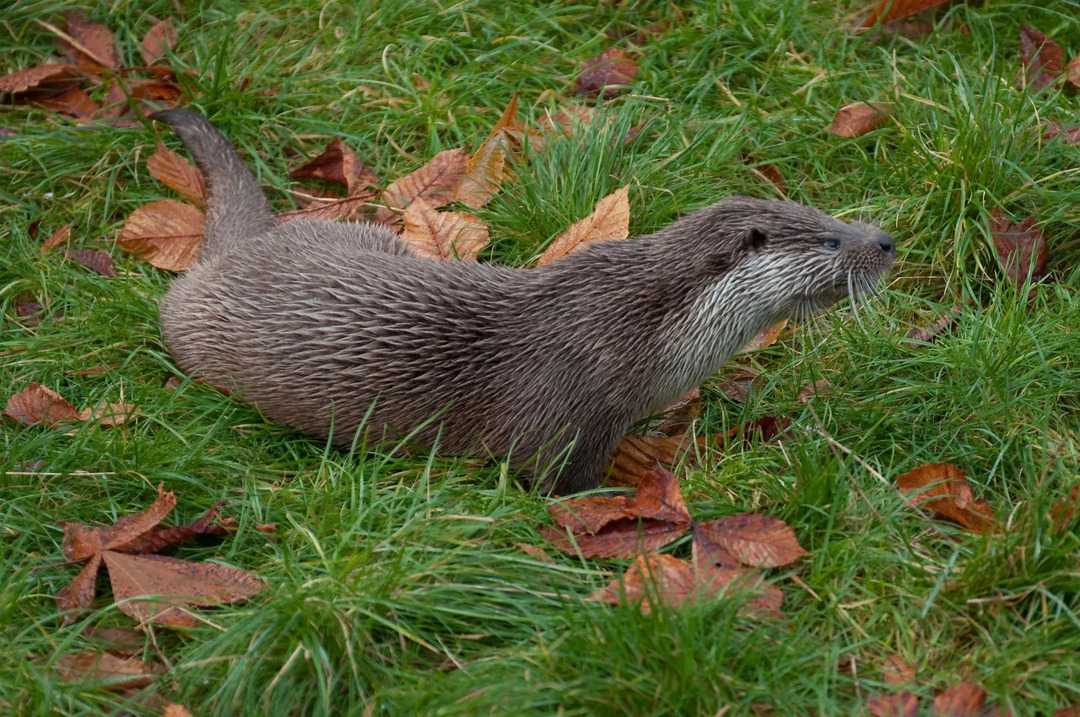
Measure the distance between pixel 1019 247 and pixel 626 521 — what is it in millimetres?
1576

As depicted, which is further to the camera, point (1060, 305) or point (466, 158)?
point (466, 158)

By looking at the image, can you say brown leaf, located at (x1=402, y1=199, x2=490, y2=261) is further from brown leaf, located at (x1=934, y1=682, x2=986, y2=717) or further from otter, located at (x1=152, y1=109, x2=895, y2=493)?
brown leaf, located at (x1=934, y1=682, x2=986, y2=717)

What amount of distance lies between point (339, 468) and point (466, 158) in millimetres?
1389

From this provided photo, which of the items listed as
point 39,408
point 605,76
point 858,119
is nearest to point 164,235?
point 39,408

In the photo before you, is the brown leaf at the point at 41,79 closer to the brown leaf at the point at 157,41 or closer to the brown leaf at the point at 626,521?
the brown leaf at the point at 157,41

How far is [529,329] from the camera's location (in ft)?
10.5

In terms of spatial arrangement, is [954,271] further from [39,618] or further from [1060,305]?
[39,618]

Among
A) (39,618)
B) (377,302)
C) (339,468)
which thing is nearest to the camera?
(39,618)

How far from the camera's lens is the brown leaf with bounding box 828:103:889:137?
393cm

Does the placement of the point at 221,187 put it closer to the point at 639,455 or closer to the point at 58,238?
the point at 58,238

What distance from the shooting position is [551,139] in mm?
3881

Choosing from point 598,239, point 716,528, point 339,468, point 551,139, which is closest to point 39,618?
point 339,468

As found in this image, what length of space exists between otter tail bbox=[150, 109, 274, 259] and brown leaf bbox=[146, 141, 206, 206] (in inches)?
4.2

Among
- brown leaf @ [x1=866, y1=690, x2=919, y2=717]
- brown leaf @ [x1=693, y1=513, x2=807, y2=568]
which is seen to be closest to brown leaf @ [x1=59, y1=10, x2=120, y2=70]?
brown leaf @ [x1=693, y1=513, x2=807, y2=568]
